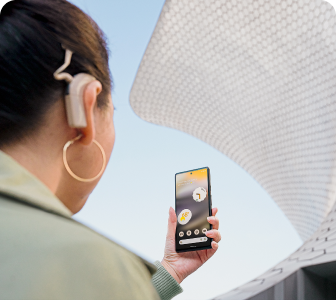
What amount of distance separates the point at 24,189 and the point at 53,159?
7.2 inches

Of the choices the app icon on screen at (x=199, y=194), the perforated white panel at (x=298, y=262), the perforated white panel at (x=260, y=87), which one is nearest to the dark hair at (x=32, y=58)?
the app icon on screen at (x=199, y=194)

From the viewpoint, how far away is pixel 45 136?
0.61 meters

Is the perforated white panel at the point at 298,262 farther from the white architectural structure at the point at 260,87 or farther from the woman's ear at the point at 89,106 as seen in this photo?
the white architectural structure at the point at 260,87

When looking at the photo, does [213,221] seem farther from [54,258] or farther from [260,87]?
[260,87]

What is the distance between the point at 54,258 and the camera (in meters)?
0.37

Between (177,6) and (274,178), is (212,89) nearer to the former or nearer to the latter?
(177,6)

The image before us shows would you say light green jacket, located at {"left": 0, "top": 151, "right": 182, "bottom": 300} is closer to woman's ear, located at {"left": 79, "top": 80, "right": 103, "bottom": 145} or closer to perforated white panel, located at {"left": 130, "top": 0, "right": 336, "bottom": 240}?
woman's ear, located at {"left": 79, "top": 80, "right": 103, "bottom": 145}

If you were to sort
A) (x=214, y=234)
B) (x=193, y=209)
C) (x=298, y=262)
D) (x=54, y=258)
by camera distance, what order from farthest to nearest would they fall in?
(x=298, y=262) → (x=193, y=209) → (x=214, y=234) → (x=54, y=258)

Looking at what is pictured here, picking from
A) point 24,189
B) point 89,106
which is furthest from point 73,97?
point 24,189

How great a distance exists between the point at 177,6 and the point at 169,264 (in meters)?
11.2

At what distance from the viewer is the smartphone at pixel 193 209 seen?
1632 mm

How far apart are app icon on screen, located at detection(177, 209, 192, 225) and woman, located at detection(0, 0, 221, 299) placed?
1.04m

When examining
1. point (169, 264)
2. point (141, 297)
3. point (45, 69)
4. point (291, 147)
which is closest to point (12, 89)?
point (45, 69)

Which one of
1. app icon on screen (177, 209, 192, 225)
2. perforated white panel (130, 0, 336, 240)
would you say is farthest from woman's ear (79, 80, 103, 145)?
perforated white panel (130, 0, 336, 240)
